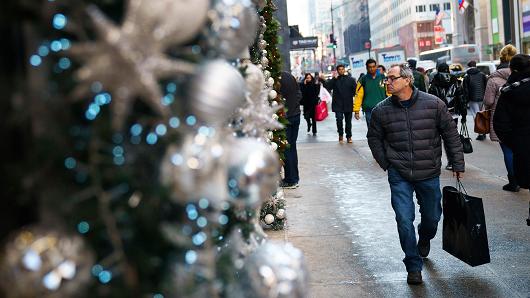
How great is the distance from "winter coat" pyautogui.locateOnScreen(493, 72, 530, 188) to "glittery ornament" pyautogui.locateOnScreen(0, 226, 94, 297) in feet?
20.5

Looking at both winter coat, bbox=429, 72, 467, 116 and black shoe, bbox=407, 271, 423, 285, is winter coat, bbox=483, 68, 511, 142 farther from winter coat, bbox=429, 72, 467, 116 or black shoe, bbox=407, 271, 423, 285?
black shoe, bbox=407, 271, 423, 285

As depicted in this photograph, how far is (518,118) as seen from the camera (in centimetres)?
711

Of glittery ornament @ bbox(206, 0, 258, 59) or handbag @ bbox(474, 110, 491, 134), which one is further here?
handbag @ bbox(474, 110, 491, 134)

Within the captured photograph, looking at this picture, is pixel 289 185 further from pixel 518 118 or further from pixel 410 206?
pixel 410 206

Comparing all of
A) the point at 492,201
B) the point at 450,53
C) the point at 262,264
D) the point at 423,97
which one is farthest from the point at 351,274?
the point at 450,53

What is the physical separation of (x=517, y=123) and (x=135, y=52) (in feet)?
20.5

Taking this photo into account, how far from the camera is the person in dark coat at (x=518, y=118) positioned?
7070 mm

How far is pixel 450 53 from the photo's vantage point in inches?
2413

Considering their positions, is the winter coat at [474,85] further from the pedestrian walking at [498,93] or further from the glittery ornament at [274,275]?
the glittery ornament at [274,275]

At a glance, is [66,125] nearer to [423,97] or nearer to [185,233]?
[185,233]

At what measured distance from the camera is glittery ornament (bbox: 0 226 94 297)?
4.39ft

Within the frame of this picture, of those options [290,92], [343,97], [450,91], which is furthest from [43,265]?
[343,97]

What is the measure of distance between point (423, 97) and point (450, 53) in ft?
186

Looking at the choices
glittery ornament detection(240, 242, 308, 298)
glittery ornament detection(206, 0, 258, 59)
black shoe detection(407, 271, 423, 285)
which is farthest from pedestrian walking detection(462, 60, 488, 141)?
glittery ornament detection(206, 0, 258, 59)
